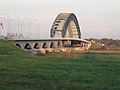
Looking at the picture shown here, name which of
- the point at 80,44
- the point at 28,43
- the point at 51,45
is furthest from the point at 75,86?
the point at 80,44

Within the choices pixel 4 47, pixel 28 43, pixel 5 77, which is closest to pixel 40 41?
pixel 28 43

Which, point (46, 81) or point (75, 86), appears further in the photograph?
point (46, 81)

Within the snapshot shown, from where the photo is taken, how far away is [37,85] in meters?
20.5

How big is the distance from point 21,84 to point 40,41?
11624 centimetres

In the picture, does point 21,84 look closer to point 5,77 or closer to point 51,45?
point 5,77

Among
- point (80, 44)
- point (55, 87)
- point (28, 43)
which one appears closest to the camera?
point (55, 87)

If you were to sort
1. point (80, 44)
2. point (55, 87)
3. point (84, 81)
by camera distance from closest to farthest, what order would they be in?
point (55, 87) < point (84, 81) < point (80, 44)

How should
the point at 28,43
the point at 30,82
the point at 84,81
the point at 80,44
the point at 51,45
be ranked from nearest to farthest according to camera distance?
the point at 30,82, the point at 84,81, the point at 28,43, the point at 51,45, the point at 80,44

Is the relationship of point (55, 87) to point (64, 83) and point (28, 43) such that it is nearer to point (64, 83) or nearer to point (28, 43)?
point (64, 83)

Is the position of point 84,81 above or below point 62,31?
below

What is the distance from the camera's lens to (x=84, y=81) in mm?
23312

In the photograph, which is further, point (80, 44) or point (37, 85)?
point (80, 44)

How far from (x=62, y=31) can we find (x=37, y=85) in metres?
174

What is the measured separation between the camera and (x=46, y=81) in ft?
73.6
